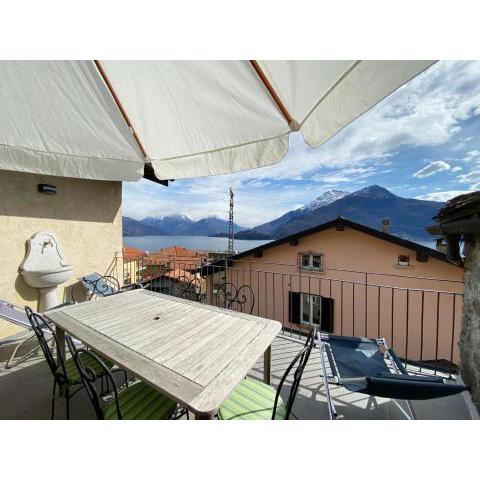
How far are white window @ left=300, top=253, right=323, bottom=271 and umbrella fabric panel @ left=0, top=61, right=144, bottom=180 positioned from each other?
8.77 meters

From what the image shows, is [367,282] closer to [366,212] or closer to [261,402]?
[261,402]

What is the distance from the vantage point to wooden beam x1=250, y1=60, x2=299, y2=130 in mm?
1798

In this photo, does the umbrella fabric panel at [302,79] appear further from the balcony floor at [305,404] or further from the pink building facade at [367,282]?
the pink building facade at [367,282]

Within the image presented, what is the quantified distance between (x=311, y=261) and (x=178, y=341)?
31.1 ft

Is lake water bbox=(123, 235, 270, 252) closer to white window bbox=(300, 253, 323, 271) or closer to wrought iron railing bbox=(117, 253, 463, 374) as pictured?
white window bbox=(300, 253, 323, 271)

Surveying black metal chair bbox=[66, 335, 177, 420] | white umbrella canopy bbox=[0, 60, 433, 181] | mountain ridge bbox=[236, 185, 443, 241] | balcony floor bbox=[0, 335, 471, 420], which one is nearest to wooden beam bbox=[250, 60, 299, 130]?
white umbrella canopy bbox=[0, 60, 433, 181]

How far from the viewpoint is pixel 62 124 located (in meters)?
2.61

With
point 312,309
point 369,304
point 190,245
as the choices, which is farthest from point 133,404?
point 190,245

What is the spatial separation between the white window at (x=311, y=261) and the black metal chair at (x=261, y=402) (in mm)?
8994
